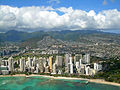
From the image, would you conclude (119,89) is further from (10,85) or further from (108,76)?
(10,85)

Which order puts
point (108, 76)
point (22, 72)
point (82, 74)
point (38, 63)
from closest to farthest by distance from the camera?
point (108, 76)
point (82, 74)
point (22, 72)
point (38, 63)

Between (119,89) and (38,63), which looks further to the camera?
(38,63)

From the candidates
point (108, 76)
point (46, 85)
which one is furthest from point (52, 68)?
point (108, 76)

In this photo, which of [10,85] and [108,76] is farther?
[108,76]

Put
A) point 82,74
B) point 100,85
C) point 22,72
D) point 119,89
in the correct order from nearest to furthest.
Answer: point 119,89
point 100,85
point 82,74
point 22,72

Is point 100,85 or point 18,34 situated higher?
point 18,34

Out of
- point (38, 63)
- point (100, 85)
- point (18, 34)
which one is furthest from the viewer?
point (18, 34)

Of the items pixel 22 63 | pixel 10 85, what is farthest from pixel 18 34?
pixel 10 85

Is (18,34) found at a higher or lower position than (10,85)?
higher

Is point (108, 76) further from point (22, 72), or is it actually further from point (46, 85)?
point (22, 72)
